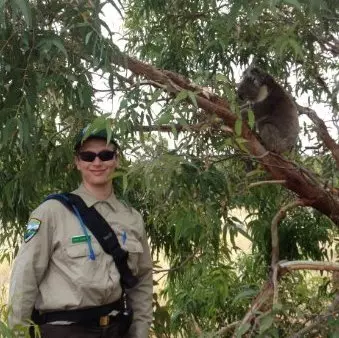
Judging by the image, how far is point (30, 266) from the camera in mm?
1600

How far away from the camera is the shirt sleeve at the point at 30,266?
160 cm

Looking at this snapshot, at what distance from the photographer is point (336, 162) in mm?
3172

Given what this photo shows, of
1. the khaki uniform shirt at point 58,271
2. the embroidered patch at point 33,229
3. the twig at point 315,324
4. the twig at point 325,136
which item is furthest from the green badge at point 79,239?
the twig at point 325,136

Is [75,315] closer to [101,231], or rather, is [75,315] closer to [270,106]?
[101,231]

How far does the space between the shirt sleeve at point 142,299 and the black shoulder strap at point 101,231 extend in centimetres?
16

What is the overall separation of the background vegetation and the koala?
4.2 inches

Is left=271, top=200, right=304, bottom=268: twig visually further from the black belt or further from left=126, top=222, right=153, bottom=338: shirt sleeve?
the black belt

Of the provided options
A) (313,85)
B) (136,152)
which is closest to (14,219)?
(136,152)

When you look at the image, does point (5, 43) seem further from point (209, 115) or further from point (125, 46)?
point (125, 46)

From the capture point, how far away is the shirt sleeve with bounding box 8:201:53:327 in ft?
5.24

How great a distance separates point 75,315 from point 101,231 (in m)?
0.26

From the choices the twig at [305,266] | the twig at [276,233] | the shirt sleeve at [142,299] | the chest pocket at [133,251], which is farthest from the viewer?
the twig at [276,233]

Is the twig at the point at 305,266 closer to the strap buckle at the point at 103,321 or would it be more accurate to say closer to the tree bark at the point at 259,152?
the tree bark at the point at 259,152

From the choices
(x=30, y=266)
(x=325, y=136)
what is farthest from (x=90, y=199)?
(x=325, y=136)
